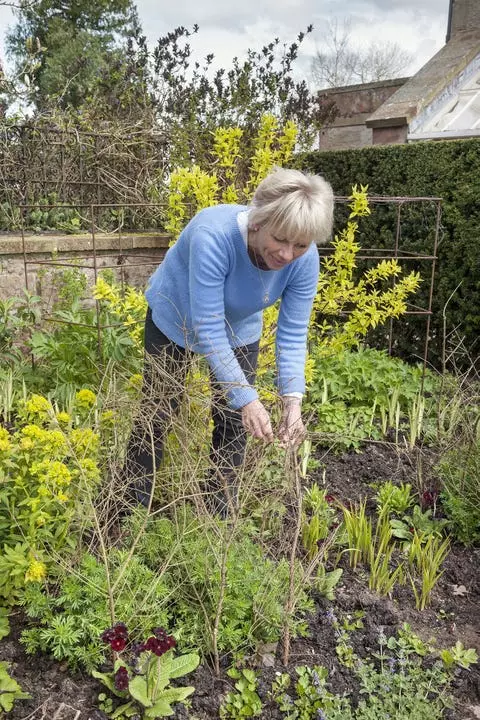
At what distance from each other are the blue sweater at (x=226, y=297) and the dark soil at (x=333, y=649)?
33.5 inches

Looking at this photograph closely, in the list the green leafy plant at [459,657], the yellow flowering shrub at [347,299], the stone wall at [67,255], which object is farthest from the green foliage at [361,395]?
the green leafy plant at [459,657]

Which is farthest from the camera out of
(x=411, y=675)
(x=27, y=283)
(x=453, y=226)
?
(x=453, y=226)

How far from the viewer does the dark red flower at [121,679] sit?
1.86 metres

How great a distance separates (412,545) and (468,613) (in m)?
0.32

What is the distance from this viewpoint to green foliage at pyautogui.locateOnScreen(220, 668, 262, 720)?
195 centimetres

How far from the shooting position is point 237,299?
2.43m

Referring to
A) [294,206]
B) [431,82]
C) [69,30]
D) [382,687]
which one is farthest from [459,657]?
[69,30]

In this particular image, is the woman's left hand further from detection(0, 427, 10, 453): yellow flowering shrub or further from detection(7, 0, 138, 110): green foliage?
detection(7, 0, 138, 110): green foliage

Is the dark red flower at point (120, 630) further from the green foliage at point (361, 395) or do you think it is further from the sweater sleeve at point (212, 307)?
the green foliage at point (361, 395)

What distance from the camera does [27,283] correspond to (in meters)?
4.91

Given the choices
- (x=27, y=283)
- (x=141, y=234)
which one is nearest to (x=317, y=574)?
(x=27, y=283)

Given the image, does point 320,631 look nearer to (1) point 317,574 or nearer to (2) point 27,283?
(1) point 317,574

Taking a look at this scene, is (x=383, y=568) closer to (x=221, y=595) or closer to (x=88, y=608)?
(x=221, y=595)

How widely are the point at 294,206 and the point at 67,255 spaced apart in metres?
3.71
